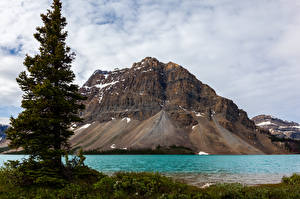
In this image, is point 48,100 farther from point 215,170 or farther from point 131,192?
point 215,170

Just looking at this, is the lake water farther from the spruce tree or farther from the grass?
the spruce tree

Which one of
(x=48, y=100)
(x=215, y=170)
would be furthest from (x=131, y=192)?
(x=215, y=170)

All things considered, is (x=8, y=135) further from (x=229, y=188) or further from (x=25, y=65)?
(x=229, y=188)

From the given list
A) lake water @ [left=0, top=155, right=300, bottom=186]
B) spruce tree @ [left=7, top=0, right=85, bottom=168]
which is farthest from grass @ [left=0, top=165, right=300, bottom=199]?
lake water @ [left=0, top=155, right=300, bottom=186]

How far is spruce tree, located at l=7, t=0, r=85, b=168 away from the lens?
1950cm

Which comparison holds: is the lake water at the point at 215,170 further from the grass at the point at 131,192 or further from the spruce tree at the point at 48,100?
the spruce tree at the point at 48,100

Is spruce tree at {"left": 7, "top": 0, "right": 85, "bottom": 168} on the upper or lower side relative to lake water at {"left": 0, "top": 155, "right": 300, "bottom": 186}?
upper

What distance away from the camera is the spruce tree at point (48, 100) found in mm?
19500

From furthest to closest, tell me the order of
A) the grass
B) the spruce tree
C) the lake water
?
the lake water
the spruce tree
the grass

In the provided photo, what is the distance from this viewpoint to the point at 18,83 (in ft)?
70.7

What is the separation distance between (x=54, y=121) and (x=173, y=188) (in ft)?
39.8

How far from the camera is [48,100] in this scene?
2089 centimetres

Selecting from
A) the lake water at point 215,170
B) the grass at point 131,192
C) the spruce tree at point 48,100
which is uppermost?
the spruce tree at point 48,100

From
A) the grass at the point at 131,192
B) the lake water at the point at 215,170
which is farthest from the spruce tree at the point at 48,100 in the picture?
the lake water at the point at 215,170
